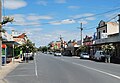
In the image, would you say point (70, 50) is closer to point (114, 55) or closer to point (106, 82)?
point (114, 55)

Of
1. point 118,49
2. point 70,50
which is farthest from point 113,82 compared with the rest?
point 70,50

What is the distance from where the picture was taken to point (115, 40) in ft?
185

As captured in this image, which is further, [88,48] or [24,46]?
[88,48]

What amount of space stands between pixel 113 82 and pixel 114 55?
159 feet

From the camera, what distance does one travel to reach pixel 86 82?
17766 millimetres

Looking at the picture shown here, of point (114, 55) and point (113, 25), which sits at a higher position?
point (113, 25)

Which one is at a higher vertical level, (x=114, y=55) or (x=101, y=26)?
→ (x=101, y=26)

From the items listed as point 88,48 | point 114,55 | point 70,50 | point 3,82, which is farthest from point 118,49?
point 70,50

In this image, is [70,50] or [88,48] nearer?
[88,48]

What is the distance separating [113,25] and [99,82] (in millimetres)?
60814

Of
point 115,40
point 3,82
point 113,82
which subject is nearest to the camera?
point 113,82

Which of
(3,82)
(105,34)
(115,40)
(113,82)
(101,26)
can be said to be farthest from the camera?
(101,26)

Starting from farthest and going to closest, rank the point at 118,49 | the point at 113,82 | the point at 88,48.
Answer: the point at 88,48 → the point at 118,49 → the point at 113,82

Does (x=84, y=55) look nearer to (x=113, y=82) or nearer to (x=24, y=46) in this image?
(x=24, y=46)
